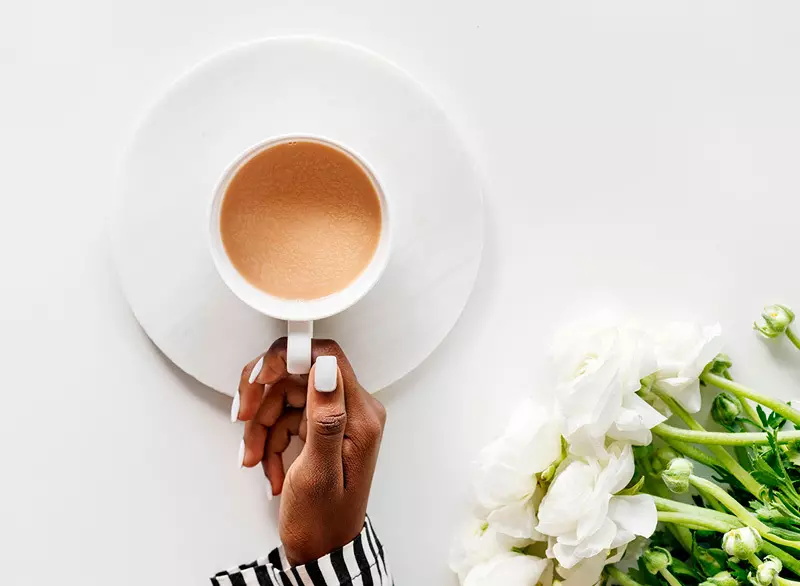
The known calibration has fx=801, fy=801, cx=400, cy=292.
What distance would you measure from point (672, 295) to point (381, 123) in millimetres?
367

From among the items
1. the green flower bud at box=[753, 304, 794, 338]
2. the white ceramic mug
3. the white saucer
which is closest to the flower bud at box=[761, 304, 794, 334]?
the green flower bud at box=[753, 304, 794, 338]

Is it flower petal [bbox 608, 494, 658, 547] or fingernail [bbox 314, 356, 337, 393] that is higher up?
fingernail [bbox 314, 356, 337, 393]

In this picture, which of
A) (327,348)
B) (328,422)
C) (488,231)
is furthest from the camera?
(488,231)

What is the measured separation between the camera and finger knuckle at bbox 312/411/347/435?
65 cm

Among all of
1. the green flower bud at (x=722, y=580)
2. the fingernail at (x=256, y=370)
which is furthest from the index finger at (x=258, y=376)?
the green flower bud at (x=722, y=580)

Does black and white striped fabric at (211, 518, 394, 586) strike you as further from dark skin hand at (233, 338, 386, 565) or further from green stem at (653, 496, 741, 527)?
green stem at (653, 496, 741, 527)

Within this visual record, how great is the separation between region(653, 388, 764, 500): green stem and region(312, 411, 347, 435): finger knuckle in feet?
1.05

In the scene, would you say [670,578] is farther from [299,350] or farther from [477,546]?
[299,350]

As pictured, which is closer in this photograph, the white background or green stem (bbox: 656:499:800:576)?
green stem (bbox: 656:499:800:576)

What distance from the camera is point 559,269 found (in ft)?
2.83

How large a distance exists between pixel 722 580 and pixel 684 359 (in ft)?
0.67

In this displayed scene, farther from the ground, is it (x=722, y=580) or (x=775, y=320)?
(x=775, y=320)

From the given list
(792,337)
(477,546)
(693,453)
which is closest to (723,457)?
(693,453)

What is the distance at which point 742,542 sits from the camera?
68 centimetres
